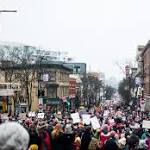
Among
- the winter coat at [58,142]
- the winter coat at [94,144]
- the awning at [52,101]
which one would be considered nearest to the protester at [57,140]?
the winter coat at [58,142]

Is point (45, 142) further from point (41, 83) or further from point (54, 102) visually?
point (54, 102)

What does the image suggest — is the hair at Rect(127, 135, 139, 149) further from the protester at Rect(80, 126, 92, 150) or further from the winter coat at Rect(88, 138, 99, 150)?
the protester at Rect(80, 126, 92, 150)

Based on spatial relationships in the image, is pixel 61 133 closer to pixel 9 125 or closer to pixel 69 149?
pixel 69 149

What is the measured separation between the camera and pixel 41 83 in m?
93.4

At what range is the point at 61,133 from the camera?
1722 cm

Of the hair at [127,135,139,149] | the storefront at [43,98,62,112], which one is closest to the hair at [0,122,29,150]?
the hair at [127,135,139,149]

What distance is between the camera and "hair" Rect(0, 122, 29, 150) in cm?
395

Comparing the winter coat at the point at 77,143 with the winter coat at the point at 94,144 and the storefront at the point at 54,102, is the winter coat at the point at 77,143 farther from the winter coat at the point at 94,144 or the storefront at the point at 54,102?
the storefront at the point at 54,102

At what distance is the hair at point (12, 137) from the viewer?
155 inches

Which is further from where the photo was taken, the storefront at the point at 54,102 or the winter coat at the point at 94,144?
the storefront at the point at 54,102

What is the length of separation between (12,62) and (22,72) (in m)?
3.83

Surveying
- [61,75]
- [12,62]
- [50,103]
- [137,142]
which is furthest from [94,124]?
[61,75]

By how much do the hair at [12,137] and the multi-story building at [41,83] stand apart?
67056mm

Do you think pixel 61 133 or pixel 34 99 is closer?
pixel 61 133
